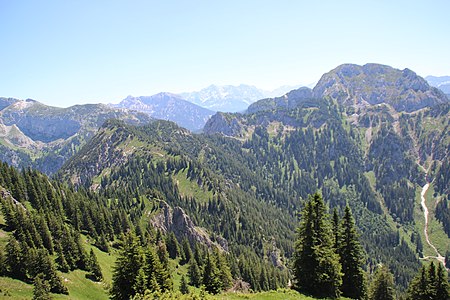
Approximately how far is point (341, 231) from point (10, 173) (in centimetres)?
11078

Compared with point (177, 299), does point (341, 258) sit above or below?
below

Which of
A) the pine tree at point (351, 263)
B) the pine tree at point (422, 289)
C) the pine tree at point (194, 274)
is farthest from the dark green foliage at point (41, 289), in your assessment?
the pine tree at point (422, 289)

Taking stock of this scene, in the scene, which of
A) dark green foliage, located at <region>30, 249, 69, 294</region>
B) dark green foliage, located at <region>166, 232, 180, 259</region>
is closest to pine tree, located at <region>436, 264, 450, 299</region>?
dark green foliage, located at <region>30, 249, 69, 294</region>

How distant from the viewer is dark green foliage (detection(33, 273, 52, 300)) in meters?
49.7

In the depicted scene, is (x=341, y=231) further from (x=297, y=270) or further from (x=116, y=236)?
(x=116, y=236)

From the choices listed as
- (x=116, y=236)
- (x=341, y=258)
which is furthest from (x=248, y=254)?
(x=341, y=258)

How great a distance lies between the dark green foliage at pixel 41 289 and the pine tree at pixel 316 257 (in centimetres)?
4025

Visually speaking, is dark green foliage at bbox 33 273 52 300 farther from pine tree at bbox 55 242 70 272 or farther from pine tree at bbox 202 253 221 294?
pine tree at bbox 202 253 221 294

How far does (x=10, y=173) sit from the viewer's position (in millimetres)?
108625

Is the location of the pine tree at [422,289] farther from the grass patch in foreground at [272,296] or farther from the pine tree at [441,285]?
the grass patch in foreground at [272,296]

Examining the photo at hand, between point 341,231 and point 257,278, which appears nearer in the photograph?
point 341,231

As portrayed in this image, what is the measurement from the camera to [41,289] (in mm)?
50812

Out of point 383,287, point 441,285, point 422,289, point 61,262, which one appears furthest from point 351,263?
point 61,262

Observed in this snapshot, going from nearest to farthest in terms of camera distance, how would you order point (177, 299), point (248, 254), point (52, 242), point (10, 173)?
point (177, 299)
point (52, 242)
point (10, 173)
point (248, 254)
